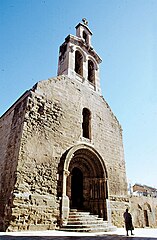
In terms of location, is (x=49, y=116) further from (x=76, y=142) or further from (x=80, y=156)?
(x=80, y=156)

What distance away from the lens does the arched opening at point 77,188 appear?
9.35 m

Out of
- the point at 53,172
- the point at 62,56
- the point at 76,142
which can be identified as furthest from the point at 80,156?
the point at 62,56

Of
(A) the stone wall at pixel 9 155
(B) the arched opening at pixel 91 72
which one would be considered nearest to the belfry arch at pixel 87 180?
(A) the stone wall at pixel 9 155

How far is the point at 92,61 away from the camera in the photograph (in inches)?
549

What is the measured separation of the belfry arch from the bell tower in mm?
4825

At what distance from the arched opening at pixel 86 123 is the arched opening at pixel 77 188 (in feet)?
6.59

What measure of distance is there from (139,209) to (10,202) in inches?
363

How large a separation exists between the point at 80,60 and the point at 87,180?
27.0 ft

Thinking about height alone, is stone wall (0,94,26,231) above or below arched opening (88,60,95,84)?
below

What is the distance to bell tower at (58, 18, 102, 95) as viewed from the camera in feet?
39.2

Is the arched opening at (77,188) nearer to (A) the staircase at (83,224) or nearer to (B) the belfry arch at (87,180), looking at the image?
(B) the belfry arch at (87,180)

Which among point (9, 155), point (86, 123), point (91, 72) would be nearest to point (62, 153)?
point (9, 155)

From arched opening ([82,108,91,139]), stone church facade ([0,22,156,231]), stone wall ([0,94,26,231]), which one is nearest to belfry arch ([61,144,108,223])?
stone church facade ([0,22,156,231])

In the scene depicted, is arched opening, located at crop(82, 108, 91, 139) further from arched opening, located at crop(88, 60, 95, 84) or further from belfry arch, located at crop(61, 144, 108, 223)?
arched opening, located at crop(88, 60, 95, 84)
